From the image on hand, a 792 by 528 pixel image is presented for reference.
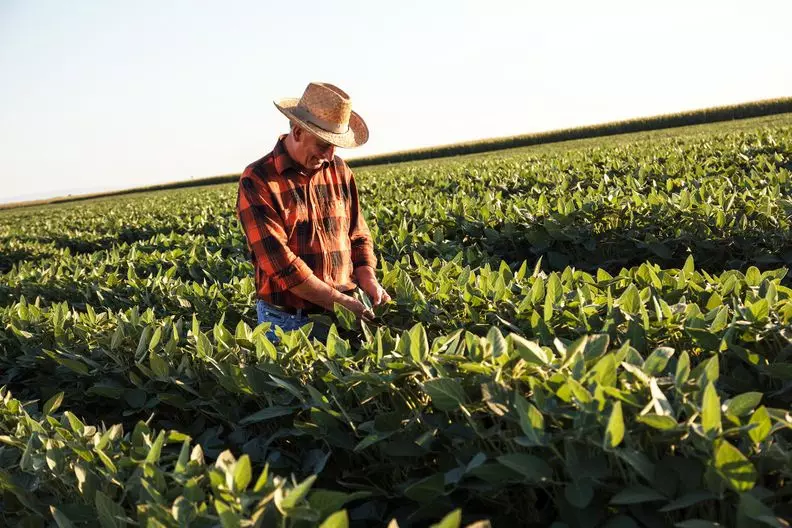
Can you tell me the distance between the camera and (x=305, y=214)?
369 cm

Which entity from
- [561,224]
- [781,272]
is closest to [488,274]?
[781,272]

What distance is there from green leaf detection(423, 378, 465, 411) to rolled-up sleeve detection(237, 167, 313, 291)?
1.58 meters

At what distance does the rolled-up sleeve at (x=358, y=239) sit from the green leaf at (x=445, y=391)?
2.10 meters

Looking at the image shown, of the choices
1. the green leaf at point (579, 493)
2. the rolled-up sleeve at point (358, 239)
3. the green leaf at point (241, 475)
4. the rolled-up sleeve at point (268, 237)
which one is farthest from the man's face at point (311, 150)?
the green leaf at point (579, 493)

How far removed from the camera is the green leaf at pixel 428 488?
6.23ft

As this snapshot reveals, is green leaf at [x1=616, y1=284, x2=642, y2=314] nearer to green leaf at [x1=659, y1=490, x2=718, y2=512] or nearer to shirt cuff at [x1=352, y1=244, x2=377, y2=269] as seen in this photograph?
green leaf at [x1=659, y1=490, x2=718, y2=512]

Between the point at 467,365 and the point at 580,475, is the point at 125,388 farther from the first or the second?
the point at 580,475

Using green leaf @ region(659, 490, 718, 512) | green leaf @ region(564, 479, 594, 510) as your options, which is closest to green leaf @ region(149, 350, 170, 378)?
green leaf @ region(564, 479, 594, 510)

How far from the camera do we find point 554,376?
1972 mm

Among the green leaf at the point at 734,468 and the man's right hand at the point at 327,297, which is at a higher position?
the man's right hand at the point at 327,297

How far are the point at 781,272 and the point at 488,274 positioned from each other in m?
1.51

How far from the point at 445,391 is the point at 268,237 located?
173 centimetres

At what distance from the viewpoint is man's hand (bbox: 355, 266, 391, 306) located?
12.1 ft

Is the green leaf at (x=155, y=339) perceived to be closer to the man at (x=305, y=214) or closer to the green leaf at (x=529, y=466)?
the man at (x=305, y=214)
